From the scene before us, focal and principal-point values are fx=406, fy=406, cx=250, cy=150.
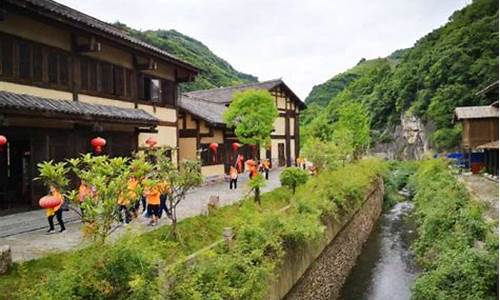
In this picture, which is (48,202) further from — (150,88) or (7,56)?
(150,88)

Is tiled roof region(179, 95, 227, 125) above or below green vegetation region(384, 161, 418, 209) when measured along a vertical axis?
above

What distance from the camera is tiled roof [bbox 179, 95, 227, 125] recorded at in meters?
22.8

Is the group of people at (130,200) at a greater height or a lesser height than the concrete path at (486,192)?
greater

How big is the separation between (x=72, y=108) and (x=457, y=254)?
39.9 feet

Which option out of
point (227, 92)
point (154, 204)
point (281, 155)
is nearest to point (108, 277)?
point (154, 204)

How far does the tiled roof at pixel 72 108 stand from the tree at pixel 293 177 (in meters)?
6.13

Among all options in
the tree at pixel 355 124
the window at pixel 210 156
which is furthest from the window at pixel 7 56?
the tree at pixel 355 124

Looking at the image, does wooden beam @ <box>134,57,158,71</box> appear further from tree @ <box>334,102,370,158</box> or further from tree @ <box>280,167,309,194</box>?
tree @ <box>334,102,370,158</box>

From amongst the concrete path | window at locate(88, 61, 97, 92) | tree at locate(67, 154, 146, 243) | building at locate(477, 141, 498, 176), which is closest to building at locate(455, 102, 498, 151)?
building at locate(477, 141, 498, 176)

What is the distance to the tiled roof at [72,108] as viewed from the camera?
10625mm

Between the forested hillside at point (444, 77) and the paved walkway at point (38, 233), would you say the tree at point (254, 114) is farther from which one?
the forested hillside at point (444, 77)

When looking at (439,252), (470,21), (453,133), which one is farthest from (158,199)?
(470,21)

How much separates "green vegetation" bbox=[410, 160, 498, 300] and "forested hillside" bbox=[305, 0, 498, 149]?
25025 millimetres

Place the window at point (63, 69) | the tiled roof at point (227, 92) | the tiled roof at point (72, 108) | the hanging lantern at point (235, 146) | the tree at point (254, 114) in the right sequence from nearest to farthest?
1. the tiled roof at point (72, 108)
2. the window at point (63, 69)
3. the tree at point (254, 114)
4. the hanging lantern at point (235, 146)
5. the tiled roof at point (227, 92)
